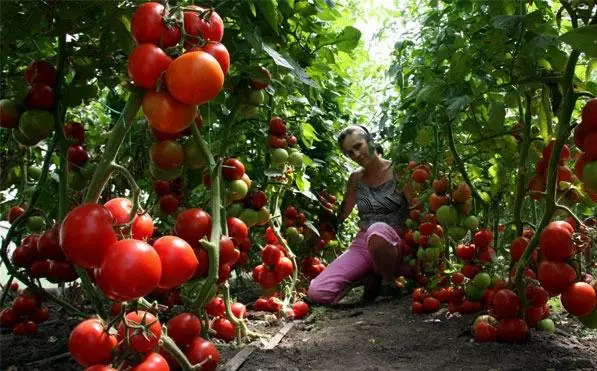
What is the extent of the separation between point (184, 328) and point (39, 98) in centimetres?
59

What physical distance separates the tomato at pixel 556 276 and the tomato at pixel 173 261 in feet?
3.24

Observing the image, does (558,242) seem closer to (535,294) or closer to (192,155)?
(535,294)

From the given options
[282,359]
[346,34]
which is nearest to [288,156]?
[346,34]

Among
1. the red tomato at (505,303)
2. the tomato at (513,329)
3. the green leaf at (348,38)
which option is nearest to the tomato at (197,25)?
the green leaf at (348,38)

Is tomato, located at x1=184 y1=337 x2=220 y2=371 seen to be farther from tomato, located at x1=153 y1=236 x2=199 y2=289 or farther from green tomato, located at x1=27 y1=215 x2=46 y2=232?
green tomato, located at x1=27 y1=215 x2=46 y2=232

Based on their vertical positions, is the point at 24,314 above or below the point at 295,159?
below

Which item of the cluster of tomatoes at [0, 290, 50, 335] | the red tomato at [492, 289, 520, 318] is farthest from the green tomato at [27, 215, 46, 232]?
the red tomato at [492, 289, 520, 318]

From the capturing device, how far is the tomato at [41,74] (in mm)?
1186

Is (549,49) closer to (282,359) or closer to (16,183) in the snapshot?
(282,359)

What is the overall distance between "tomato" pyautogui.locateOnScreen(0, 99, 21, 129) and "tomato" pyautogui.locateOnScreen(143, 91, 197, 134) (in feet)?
1.86

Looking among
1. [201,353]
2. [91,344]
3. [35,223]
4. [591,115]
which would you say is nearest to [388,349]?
[201,353]

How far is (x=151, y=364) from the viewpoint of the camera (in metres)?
0.77

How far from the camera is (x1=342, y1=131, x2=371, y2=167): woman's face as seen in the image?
11.2ft

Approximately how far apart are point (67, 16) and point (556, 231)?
125 cm
